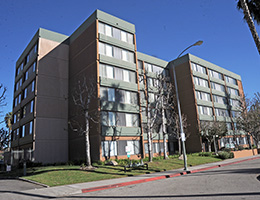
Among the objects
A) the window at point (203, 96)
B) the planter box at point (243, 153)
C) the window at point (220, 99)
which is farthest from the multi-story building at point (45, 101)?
the window at point (220, 99)

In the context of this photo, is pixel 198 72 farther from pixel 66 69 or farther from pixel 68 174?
pixel 68 174

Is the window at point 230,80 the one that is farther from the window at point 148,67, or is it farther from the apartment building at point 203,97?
the window at point 148,67

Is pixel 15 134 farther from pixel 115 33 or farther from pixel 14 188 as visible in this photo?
pixel 14 188

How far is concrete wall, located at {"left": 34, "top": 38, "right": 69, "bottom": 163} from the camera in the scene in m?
28.8

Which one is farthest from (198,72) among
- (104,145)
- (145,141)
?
(104,145)

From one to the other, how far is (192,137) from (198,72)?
13205 mm

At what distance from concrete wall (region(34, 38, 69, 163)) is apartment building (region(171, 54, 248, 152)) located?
21.1 meters

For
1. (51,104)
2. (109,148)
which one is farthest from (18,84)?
(109,148)

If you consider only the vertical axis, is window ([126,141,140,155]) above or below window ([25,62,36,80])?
below

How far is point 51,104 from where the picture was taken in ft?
100

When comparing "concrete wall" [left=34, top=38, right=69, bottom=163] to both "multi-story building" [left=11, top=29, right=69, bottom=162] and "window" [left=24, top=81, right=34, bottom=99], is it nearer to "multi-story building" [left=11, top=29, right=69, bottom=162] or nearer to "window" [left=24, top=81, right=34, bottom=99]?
"multi-story building" [left=11, top=29, right=69, bottom=162]

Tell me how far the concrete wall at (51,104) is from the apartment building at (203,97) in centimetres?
2111

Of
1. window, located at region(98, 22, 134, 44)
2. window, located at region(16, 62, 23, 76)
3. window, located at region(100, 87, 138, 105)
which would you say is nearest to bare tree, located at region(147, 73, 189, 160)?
window, located at region(100, 87, 138, 105)

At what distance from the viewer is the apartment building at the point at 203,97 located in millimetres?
40244
